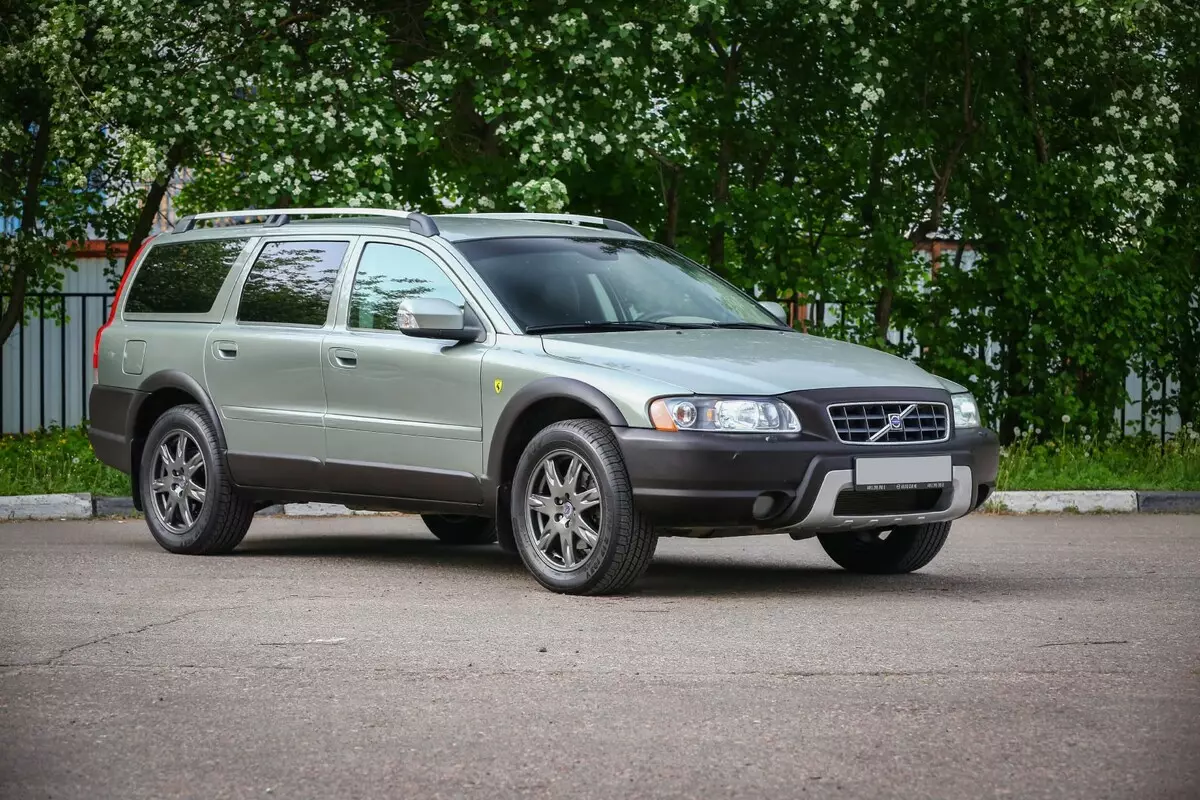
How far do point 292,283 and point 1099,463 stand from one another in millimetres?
7336

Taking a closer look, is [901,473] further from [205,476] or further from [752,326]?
[205,476]

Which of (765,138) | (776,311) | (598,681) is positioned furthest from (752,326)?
(765,138)

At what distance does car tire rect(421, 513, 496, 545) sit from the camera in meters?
10.7

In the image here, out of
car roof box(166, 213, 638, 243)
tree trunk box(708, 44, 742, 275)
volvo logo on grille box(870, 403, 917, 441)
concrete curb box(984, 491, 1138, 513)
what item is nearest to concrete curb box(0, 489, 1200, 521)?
concrete curb box(984, 491, 1138, 513)

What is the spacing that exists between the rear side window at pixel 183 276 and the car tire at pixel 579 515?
2766 millimetres

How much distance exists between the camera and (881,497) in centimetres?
776

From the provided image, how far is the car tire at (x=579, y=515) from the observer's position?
24.9 ft

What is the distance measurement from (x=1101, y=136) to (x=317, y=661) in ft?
35.3

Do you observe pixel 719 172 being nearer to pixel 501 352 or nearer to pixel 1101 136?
pixel 1101 136

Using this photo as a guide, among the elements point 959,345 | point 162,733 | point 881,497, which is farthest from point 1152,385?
point 162,733

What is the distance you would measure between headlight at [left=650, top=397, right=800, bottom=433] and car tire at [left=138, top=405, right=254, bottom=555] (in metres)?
3.08

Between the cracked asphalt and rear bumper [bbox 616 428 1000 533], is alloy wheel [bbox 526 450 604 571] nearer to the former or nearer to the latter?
the cracked asphalt

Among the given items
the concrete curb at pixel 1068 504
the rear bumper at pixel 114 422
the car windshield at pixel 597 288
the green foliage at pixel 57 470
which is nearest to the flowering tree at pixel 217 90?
the green foliage at pixel 57 470

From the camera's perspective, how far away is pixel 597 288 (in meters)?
8.80
